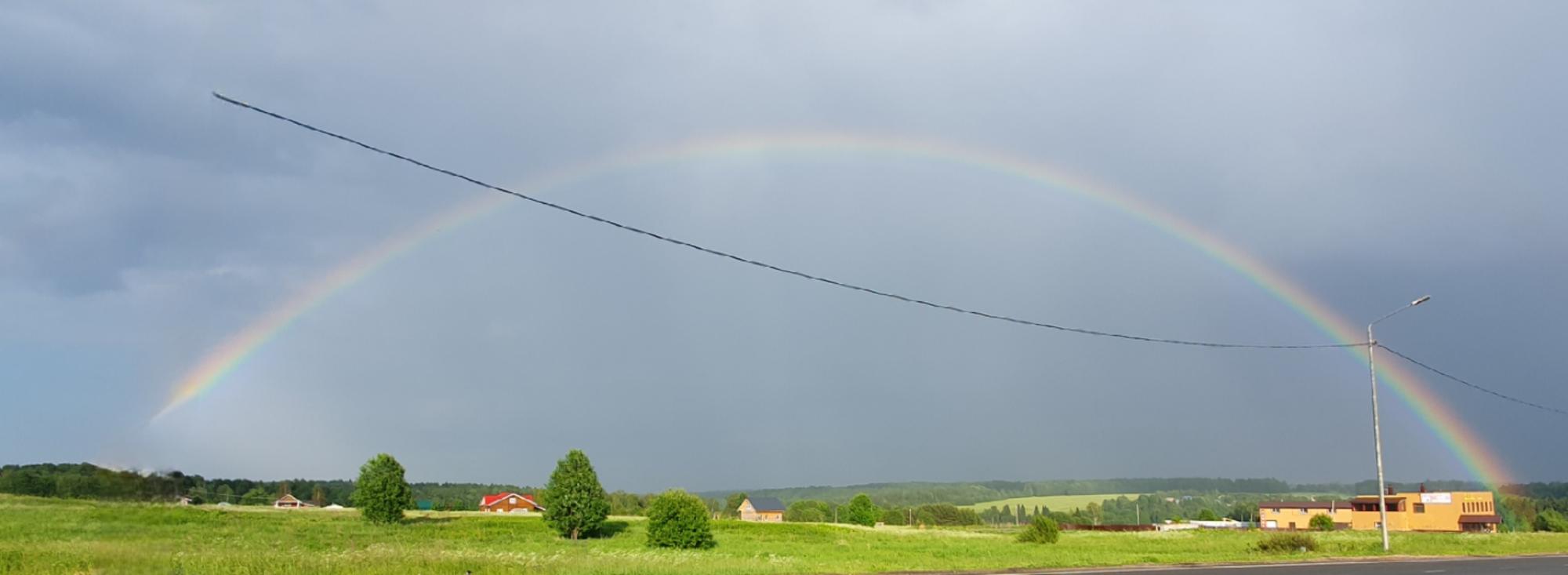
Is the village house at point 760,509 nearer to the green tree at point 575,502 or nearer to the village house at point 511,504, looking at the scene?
the village house at point 511,504

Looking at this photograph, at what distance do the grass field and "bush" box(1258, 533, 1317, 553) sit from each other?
780mm

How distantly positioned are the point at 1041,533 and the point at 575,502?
39466mm

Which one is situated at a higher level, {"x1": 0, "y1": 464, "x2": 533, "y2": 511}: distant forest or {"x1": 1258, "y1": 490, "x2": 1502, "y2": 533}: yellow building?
{"x1": 0, "y1": 464, "x2": 533, "y2": 511}: distant forest

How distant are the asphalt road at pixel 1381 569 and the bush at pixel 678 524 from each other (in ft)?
133

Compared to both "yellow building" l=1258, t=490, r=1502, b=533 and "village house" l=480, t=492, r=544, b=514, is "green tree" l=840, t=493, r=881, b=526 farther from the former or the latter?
"yellow building" l=1258, t=490, r=1502, b=533

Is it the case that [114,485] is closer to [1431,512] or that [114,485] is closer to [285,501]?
[285,501]

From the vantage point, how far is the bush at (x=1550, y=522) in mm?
118688

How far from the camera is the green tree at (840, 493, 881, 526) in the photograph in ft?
490

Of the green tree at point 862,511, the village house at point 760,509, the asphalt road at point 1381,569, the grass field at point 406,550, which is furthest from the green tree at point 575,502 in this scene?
the village house at point 760,509

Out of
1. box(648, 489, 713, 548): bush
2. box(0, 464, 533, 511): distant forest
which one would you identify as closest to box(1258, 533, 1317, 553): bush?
box(648, 489, 713, 548): bush

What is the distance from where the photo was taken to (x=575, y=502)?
277ft

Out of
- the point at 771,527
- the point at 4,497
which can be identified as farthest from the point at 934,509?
the point at 4,497

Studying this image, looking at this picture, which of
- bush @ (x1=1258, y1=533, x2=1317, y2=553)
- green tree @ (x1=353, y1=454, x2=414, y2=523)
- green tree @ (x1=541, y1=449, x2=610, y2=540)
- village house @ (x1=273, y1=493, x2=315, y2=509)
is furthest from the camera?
green tree @ (x1=353, y1=454, x2=414, y2=523)

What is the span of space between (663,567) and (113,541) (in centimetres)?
2389
